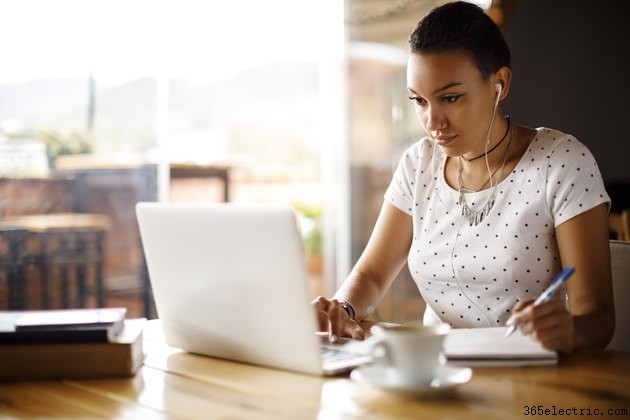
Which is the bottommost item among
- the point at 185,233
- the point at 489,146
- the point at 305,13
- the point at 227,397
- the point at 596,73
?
the point at 227,397

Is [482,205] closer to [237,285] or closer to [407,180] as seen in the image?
[407,180]

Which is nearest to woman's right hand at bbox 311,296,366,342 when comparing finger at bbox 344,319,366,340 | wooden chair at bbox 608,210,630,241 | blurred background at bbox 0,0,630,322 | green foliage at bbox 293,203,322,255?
finger at bbox 344,319,366,340

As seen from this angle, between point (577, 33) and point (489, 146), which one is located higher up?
point (577, 33)

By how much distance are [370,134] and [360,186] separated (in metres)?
0.30

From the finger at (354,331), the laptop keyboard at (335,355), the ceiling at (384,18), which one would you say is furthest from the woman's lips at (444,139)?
the ceiling at (384,18)

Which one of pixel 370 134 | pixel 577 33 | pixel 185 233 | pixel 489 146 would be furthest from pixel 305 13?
pixel 185 233

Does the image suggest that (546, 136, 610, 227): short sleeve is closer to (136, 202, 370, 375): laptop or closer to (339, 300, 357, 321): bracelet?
(339, 300, 357, 321): bracelet

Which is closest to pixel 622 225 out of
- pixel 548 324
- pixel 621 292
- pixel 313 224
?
pixel 621 292

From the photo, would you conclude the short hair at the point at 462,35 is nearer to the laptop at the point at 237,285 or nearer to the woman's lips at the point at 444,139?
the woman's lips at the point at 444,139

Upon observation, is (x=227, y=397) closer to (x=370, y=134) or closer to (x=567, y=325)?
(x=567, y=325)

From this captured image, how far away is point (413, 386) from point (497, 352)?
225mm

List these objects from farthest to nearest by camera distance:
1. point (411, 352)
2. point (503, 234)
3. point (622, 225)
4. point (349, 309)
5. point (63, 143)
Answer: point (63, 143)
point (622, 225)
point (503, 234)
point (349, 309)
point (411, 352)

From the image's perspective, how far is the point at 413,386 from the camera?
1.02 meters

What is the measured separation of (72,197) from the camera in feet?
12.8
